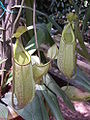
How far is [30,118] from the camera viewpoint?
75 centimetres

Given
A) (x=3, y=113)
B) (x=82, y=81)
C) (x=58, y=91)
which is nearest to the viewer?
(x=3, y=113)

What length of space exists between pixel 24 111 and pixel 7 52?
280mm

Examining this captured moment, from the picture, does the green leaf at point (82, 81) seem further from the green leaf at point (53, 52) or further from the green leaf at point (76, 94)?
the green leaf at point (53, 52)

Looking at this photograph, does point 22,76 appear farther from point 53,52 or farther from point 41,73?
point 53,52

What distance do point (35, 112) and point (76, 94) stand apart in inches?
7.7

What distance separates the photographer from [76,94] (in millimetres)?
886

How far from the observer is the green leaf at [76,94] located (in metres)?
0.89

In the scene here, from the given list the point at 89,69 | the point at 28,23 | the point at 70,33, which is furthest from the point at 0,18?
the point at 89,69

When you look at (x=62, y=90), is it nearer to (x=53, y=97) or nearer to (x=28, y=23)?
(x=53, y=97)

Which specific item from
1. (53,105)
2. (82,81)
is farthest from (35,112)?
(82,81)

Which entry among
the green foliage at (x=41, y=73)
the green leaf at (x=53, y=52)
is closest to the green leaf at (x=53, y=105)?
the green foliage at (x=41, y=73)

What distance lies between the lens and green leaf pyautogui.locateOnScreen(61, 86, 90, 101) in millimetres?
887

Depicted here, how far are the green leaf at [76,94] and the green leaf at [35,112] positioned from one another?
14 cm

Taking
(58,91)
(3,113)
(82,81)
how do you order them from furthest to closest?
(82,81)
(58,91)
(3,113)
